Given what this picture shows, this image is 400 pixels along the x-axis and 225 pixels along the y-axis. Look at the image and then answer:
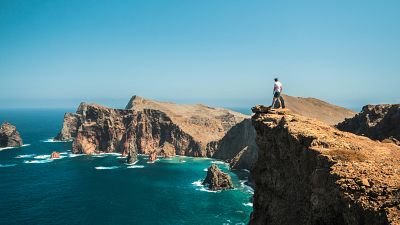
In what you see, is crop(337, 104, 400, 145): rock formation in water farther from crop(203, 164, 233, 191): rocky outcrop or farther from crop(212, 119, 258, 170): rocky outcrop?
crop(212, 119, 258, 170): rocky outcrop

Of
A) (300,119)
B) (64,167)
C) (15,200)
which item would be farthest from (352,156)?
(64,167)

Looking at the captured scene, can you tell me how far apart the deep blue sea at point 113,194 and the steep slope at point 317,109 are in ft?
144

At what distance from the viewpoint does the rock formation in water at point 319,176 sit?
79.5 ft

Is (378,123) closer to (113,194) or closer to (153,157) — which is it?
(113,194)

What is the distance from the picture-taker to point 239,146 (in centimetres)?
18325

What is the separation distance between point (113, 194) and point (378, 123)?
81.9 meters

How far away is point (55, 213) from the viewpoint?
9925 cm

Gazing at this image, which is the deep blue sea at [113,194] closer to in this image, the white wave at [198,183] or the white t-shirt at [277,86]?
the white wave at [198,183]

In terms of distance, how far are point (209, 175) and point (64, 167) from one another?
242 feet

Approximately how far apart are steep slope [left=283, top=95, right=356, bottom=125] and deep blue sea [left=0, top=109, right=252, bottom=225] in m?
43.9

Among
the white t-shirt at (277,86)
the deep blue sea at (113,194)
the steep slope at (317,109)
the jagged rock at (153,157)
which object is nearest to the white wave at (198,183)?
the deep blue sea at (113,194)

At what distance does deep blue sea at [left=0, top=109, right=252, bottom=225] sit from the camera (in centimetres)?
9581

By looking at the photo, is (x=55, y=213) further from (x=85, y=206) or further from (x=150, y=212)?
(x=150, y=212)

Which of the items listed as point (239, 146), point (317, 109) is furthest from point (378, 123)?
point (239, 146)
